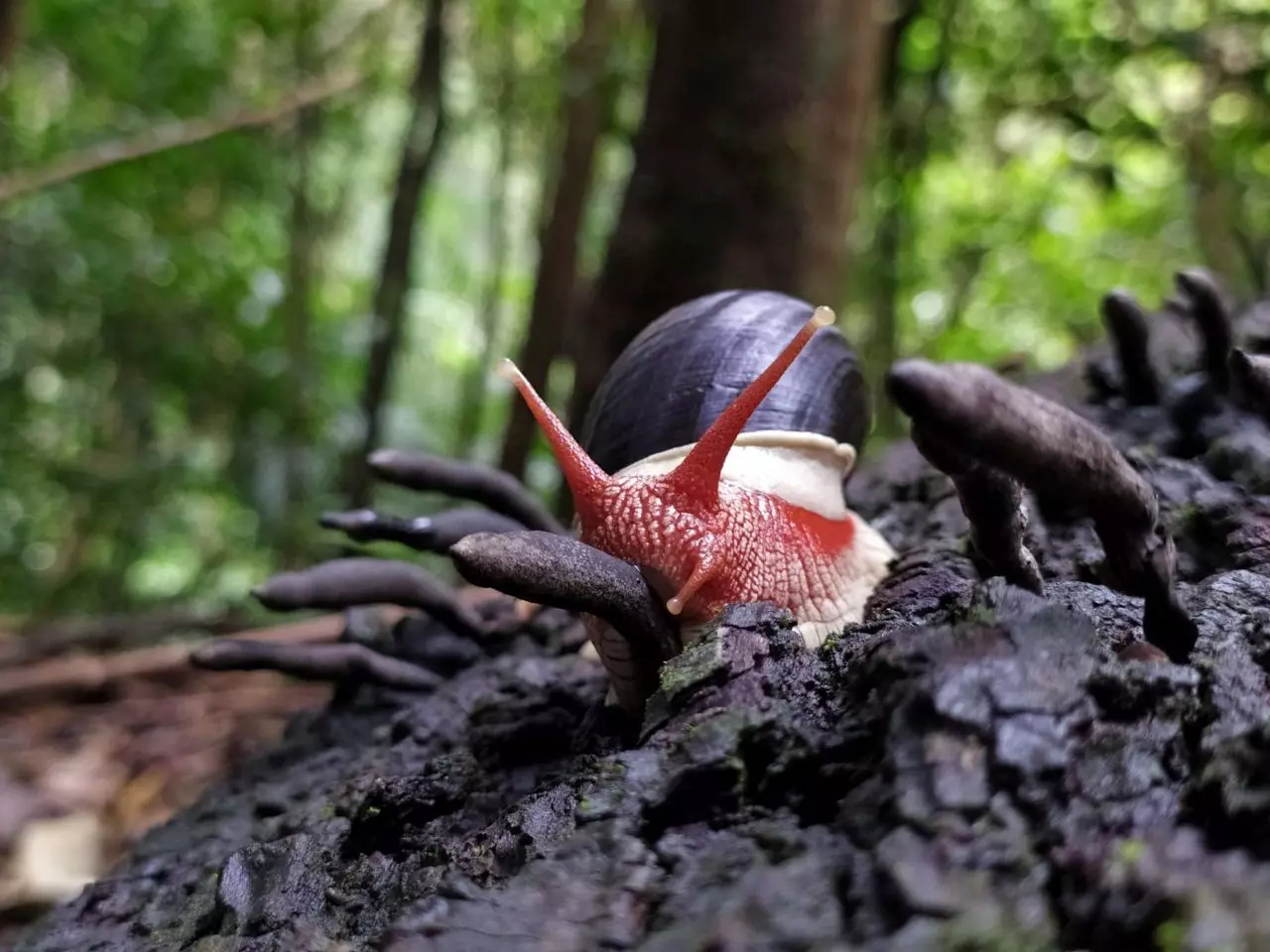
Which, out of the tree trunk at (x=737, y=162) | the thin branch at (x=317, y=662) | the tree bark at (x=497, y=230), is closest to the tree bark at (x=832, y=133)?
the tree trunk at (x=737, y=162)

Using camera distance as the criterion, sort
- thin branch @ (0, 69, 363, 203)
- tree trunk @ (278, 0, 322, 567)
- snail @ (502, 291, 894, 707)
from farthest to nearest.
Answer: tree trunk @ (278, 0, 322, 567)
thin branch @ (0, 69, 363, 203)
snail @ (502, 291, 894, 707)

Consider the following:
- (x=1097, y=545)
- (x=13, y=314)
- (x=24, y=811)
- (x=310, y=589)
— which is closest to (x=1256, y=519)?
(x=1097, y=545)

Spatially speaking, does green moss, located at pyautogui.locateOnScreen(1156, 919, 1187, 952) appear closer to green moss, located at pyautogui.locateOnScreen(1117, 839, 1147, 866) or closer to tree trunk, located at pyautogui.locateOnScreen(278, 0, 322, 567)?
green moss, located at pyautogui.locateOnScreen(1117, 839, 1147, 866)

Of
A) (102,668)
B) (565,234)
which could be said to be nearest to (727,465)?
(102,668)

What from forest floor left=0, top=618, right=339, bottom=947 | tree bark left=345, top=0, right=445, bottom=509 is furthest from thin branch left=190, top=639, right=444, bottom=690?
tree bark left=345, top=0, right=445, bottom=509

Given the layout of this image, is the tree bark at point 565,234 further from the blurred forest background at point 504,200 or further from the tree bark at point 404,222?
the tree bark at point 404,222
